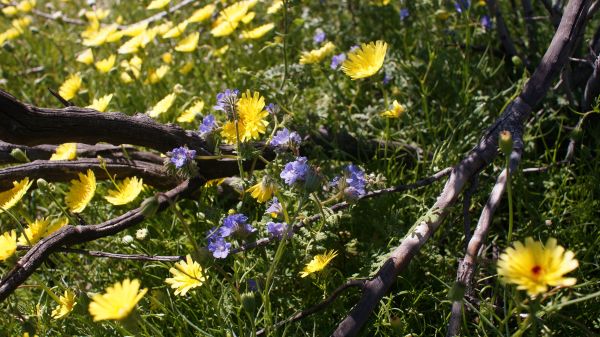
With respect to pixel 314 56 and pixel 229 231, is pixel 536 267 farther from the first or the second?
pixel 314 56

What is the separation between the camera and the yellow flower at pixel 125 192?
7.41 feet

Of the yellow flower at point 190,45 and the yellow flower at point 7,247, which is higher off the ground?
the yellow flower at point 7,247

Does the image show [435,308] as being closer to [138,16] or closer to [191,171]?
[191,171]

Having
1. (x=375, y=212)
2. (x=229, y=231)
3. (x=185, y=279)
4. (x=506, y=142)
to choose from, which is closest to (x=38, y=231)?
(x=185, y=279)

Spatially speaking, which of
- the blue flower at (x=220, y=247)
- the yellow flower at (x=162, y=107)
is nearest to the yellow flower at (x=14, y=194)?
the blue flower at (x=220, y=247)

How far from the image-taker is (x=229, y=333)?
5.69ft

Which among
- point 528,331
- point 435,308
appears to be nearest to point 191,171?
point 435,308

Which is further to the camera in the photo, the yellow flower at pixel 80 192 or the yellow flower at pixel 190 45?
the yellow flower at pixel 190 45

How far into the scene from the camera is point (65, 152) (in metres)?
2.44

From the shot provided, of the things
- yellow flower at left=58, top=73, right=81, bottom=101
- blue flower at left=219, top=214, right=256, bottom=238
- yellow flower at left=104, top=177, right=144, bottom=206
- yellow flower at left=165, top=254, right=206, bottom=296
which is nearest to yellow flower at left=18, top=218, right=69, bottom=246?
yellow flower at left=104, top=177, right=144, bottom=206

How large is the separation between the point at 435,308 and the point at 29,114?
4.31 ft

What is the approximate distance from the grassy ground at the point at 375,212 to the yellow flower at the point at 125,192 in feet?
0.53

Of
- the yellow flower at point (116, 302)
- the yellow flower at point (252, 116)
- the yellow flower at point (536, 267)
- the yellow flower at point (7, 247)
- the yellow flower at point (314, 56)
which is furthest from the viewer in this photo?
the yellow flower at point (314, 56)

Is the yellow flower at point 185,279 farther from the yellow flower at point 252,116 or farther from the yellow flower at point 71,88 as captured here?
the yellow flower at point 71,88
